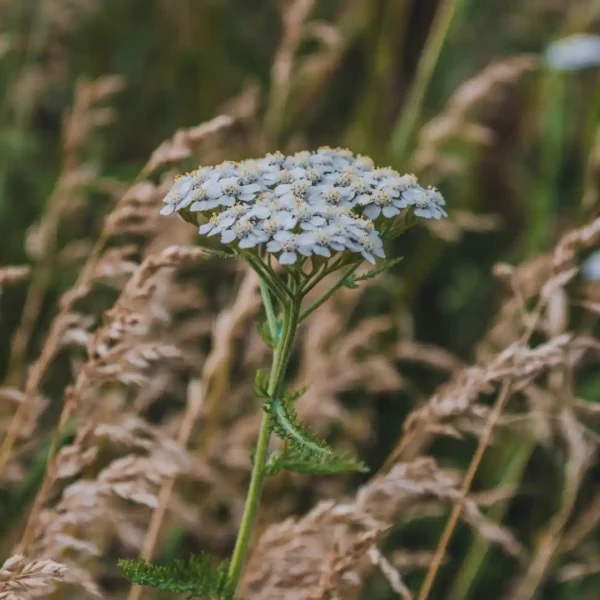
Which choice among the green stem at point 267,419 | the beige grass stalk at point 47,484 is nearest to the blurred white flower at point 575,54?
the green stem at point 267,419

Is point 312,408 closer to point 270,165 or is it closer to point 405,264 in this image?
point 270,165

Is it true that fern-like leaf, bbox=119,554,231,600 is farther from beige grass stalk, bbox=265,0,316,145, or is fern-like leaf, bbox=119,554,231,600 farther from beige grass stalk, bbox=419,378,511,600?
beige grass stalk, bbox=265,0,316,145

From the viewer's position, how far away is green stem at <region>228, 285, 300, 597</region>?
2.30 feet

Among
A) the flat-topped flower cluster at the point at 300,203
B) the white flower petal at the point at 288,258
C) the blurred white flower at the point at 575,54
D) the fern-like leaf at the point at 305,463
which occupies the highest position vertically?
the blurred white flower at the point at 575,54

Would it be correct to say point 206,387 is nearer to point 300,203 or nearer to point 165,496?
point 165,496

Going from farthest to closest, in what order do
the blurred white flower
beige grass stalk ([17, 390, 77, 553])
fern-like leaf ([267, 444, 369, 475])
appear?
the blurred white flower, beige grass stalk ([17, 390, 77, 553]), fern-like leaf ([267, 444, 369, 475])

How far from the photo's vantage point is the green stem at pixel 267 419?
0.70 meters

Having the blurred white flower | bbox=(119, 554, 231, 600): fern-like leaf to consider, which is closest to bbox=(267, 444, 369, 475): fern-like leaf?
bbox=(119, 554, 231, 600): fern-like leaf

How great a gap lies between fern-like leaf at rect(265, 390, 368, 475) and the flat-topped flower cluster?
0.14 meters

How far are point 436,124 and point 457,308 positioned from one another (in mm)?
534

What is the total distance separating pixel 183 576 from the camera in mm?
736

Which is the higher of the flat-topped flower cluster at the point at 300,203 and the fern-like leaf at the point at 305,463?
the flat-topped flower cluster at the point at 300,203

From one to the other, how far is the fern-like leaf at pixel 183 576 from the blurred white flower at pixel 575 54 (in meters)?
1.29

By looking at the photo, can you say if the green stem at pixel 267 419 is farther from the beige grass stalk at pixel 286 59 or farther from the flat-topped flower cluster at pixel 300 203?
the beige grass stalk at pixel 286 59
